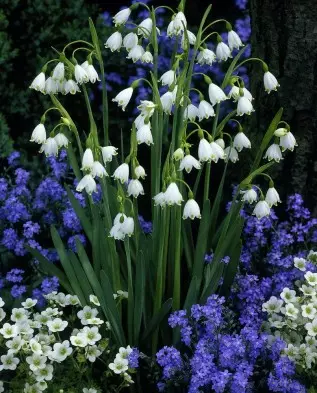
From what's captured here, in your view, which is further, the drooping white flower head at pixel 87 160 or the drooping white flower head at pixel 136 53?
the drooping white flower head at pixel 136 53

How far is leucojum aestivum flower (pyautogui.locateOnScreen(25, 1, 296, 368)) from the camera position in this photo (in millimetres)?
2906

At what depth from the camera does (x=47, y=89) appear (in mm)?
3012

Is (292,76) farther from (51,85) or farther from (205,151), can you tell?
(51,85)

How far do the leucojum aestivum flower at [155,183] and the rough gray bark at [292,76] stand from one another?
23.2 inches

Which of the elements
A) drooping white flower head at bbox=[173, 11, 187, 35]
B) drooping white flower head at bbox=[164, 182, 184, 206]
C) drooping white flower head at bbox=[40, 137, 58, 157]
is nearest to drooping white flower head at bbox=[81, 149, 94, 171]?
drooping white flower head at bbox=[40, 137, 58, 157]

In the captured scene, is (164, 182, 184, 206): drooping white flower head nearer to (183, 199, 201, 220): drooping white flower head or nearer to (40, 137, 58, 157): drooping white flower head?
(183, 199, 201, 220): drooping white flower head

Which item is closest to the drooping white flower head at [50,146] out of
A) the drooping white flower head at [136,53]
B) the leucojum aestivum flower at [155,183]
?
the leucojum aestivum flower at [155,183]

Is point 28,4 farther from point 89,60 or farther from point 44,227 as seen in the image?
point 89,60

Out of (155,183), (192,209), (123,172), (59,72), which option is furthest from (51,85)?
(192,209)

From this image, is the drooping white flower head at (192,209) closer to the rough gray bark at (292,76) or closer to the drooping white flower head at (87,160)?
the drooping white flower head at (87,160)

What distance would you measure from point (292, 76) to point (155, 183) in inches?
40.4

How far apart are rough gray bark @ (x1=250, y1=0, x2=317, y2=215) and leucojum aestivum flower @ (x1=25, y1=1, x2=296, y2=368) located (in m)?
0.59

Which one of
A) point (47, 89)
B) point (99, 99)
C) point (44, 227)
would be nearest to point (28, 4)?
point (99, 99)

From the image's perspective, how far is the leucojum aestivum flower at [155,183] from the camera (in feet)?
9.53
